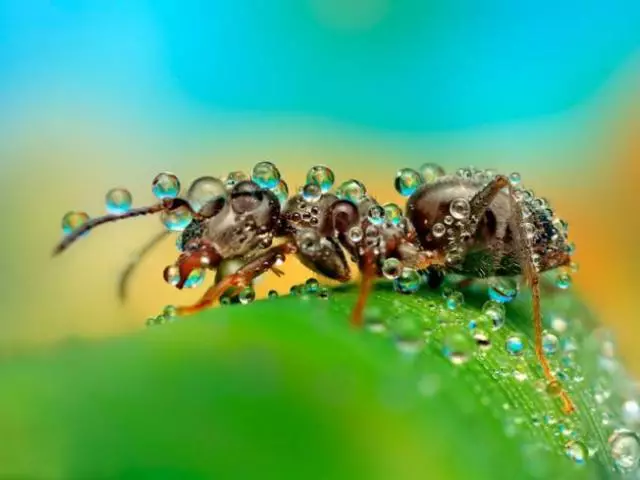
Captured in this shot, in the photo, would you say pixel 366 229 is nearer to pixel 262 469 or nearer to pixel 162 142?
pixel 262 469

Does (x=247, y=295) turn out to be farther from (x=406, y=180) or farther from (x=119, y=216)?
(x=406, y=180)

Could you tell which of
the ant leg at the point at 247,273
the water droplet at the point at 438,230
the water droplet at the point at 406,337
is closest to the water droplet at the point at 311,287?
the ant leg at the point at 247,273

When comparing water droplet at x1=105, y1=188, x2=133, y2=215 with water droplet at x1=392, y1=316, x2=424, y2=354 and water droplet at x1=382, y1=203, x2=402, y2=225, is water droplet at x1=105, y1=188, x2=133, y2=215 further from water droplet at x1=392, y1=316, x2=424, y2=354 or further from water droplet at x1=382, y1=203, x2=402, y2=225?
water droplet at x1=392, y1=316, x2=424, y2=354

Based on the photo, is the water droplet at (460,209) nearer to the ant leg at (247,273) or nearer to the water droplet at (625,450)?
the ant leg at (247,273)

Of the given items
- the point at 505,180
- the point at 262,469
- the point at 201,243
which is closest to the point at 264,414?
the point at 262,469

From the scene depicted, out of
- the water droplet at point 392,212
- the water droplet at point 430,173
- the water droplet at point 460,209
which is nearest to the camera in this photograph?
the water droplet at point 392,212

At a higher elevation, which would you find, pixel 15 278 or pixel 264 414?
pixel 15 278
